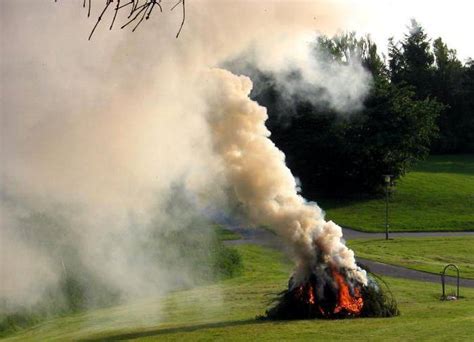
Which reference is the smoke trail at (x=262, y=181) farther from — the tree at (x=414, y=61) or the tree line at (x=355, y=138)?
the tree at (x=414, y=61)

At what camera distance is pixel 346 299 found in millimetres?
25719

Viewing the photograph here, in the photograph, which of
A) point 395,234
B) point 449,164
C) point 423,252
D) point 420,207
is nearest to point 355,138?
point 420,207

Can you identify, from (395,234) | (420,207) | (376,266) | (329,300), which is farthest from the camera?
(420,207)

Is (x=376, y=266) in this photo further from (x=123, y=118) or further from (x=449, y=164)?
(x=449, y=164)

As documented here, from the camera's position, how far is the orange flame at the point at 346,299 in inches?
1006

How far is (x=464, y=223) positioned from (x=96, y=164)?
50.4 m

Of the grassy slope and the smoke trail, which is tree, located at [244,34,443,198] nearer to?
the grassy slope

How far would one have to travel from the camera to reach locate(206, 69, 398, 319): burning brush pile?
2575 cm

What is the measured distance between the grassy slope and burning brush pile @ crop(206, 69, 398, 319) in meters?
1.20

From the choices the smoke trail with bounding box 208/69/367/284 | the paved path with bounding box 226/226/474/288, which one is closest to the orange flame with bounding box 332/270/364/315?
the smoke trail with bounding box 208/69/367/284

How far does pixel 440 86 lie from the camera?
132 m

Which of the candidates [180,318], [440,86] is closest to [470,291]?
[180,318]

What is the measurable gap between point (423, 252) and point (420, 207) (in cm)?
2887

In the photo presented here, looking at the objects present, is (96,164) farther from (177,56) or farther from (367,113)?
(367,113)
